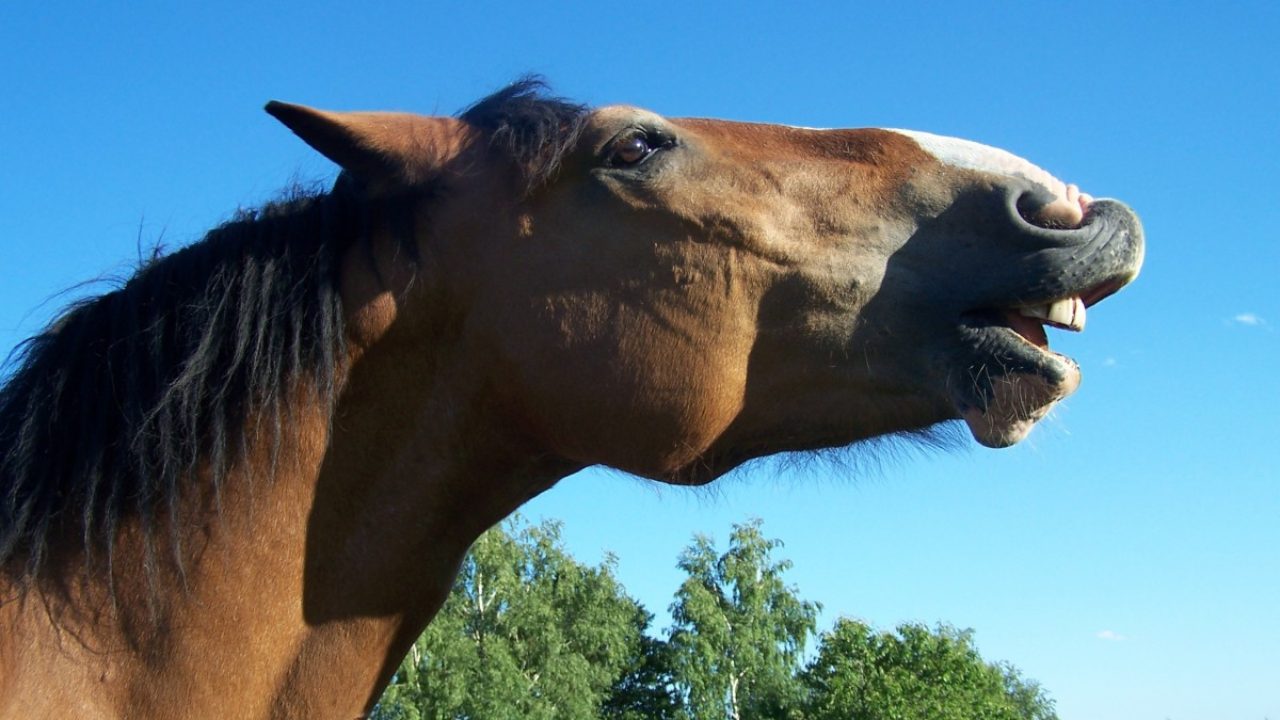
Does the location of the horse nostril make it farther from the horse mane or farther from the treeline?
the treeline

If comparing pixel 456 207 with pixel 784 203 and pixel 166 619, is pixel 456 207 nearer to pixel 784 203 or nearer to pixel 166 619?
pixel 784 203

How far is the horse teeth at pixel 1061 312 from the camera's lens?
300 cm

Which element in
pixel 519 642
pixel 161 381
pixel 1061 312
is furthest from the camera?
pixel 519 642

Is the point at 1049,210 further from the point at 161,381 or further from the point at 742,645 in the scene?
the point at 742,645

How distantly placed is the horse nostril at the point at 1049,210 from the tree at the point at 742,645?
49964 millimetres

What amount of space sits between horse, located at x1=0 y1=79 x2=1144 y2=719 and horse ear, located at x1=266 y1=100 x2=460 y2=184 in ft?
0.04

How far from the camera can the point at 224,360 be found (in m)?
2.88

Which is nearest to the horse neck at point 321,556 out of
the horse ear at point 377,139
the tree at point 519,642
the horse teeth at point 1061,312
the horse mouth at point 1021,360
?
the horse ear at point 377,139

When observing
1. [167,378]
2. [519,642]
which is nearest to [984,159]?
[167,378]

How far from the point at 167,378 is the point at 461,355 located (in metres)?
0.86

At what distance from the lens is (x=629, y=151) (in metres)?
3.24

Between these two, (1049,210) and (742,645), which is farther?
(742,645)

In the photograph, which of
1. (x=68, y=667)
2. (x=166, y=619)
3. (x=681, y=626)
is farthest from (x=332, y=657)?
(x=681, y=626)

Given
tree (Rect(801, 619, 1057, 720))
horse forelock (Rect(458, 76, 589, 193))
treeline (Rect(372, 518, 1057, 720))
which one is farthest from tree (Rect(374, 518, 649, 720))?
horse forelock (Rect(458, 76, 589, 193))
